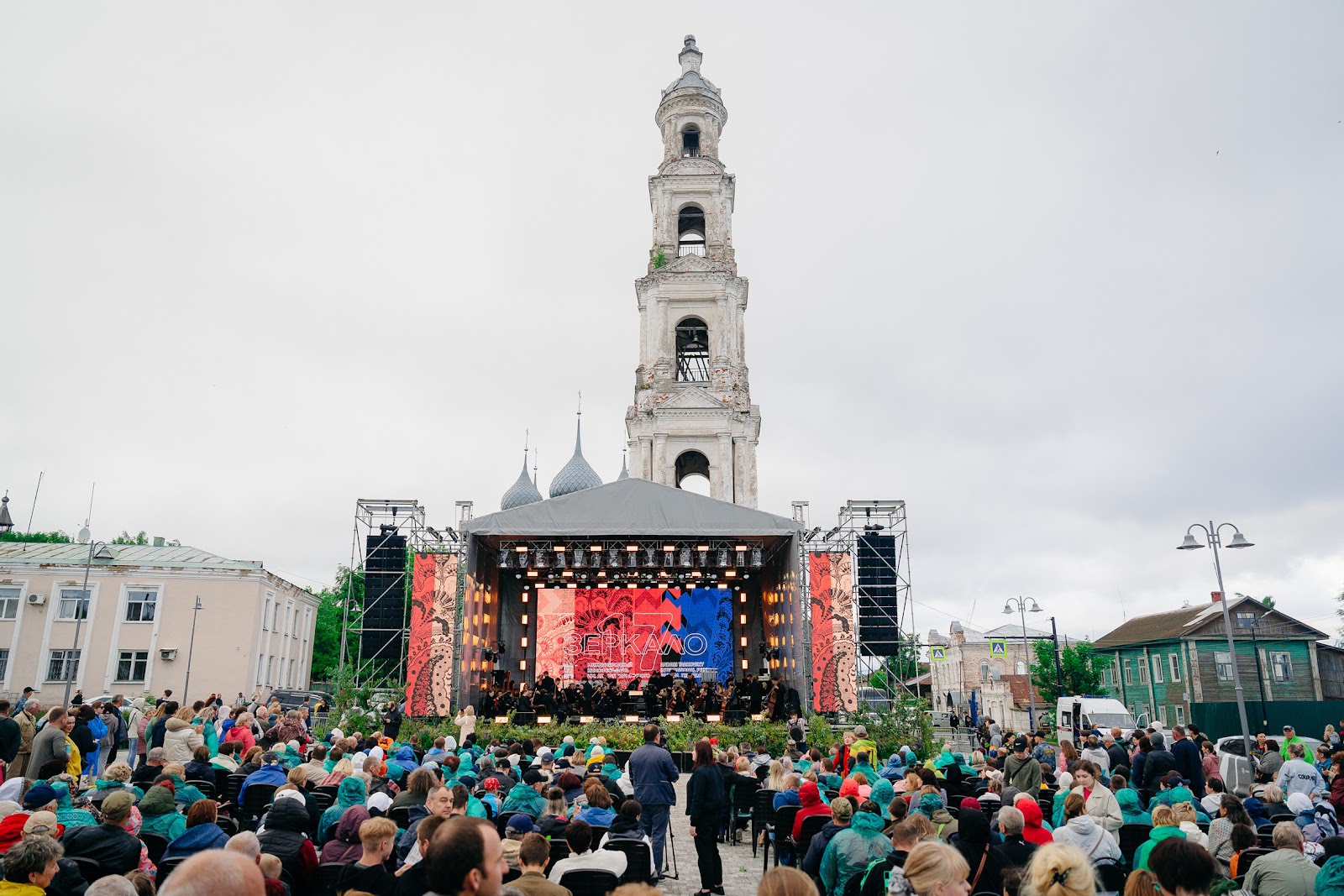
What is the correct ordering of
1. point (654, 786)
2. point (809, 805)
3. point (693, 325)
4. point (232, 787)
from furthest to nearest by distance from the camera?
point (693, 325) → point (232, 787) → point (654, 786) → point (809, 805)

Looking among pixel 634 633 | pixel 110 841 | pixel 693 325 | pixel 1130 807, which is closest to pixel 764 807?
pixel 1130 807

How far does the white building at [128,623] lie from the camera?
28469 mm

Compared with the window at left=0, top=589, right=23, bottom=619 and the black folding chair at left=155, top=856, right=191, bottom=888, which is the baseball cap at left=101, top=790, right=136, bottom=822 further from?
the window at left=0, top=589, right=23, bottom=619

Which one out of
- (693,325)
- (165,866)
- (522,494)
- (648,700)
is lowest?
(165,866)

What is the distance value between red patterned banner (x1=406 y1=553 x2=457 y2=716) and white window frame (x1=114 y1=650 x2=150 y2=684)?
14563mm

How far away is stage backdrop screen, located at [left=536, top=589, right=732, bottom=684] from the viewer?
26.8 metres

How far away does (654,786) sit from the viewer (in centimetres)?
849

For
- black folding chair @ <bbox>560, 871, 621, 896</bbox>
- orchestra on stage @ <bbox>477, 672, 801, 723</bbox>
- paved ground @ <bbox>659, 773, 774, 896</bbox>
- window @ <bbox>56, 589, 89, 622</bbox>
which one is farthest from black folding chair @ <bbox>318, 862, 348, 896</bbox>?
window @ <bbox>56, 589, 89, 622</bbox>

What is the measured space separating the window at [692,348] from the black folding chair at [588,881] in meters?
26.9

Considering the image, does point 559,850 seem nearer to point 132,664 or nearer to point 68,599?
point 132,664

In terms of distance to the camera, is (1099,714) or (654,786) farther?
(1099,714)

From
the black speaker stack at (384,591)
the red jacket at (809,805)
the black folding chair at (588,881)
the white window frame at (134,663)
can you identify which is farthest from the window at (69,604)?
the black folding chair at (588,881)

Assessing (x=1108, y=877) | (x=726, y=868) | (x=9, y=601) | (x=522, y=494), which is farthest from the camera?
(x=522, y=494)

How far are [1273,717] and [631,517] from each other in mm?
24468
